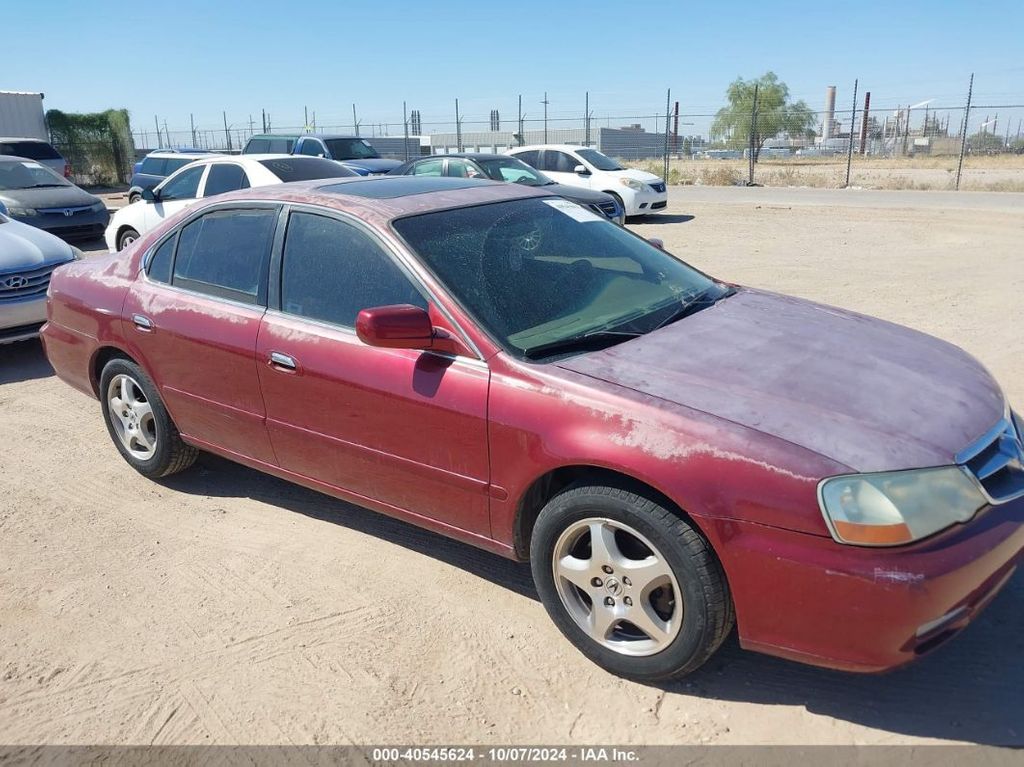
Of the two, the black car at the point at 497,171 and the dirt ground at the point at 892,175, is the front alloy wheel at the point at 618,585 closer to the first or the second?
the black car at the point at 497,171

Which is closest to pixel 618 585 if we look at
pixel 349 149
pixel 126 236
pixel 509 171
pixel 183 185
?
pixel 183 185

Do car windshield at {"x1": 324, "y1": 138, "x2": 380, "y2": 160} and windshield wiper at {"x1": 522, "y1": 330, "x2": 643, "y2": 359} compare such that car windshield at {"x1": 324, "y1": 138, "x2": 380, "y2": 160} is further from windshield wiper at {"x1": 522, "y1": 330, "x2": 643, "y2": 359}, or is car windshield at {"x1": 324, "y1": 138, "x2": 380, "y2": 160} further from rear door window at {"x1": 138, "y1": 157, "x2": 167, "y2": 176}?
windshield wiper at {"x1": 522, "y1": 330, "x2": 643, "y2": 359}

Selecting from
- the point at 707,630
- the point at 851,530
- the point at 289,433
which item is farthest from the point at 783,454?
the point at 289,433

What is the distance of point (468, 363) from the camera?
3.08m

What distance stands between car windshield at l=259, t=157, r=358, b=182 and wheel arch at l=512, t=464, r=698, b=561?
830 centimetres

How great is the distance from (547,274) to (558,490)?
99 centimetres

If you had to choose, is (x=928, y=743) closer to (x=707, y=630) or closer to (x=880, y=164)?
(x=707, y=630)

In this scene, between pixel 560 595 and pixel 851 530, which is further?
pixel 560 595

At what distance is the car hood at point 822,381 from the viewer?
253cm

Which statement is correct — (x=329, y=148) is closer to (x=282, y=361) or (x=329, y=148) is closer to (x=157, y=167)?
(x=157, y=167)

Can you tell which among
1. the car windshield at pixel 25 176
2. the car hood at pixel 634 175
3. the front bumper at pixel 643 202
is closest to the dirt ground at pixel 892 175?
the car hood at pixel 634 175

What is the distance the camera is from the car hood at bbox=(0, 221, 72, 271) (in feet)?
23.6

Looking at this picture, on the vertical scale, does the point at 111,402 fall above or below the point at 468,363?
below

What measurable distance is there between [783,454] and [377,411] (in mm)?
1610
